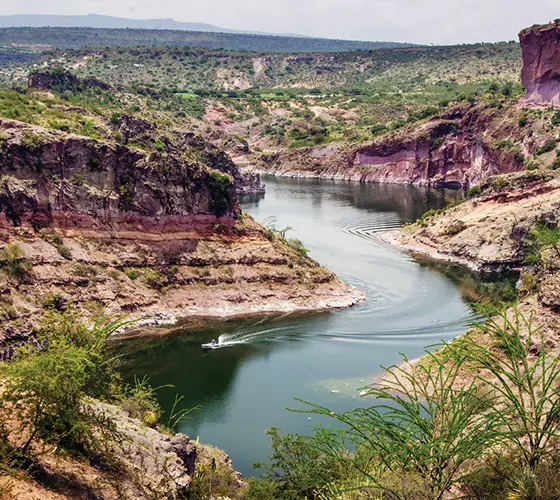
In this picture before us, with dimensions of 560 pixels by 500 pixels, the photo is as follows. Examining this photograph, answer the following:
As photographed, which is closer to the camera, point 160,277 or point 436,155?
point 160,277

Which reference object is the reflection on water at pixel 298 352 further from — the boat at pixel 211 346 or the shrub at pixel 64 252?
the shrub at pixel 64 252

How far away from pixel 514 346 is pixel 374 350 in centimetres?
3321

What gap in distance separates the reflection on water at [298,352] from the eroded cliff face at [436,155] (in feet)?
213

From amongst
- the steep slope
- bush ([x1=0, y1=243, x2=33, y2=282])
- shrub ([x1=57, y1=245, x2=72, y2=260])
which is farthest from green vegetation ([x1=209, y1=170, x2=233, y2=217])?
the steep slope

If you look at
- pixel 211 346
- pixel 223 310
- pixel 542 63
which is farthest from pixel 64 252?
pixel 542 63

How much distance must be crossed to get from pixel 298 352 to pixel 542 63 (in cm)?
10558

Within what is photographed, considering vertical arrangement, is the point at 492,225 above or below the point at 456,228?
above

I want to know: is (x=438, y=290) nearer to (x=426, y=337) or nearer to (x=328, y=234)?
(x=426, y=337)

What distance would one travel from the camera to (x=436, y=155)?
162 metres

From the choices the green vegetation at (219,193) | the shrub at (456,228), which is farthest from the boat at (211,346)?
the shrub at (456,228)

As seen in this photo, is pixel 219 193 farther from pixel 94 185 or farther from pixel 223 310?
pixel 223 310

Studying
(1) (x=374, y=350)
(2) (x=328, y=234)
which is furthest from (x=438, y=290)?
(2) (x=328, y=234)

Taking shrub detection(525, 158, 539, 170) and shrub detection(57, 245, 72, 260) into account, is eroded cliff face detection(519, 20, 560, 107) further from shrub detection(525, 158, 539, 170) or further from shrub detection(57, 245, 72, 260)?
shrub detection(57, 245, 72, 260)

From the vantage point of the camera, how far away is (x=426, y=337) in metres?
62.2
